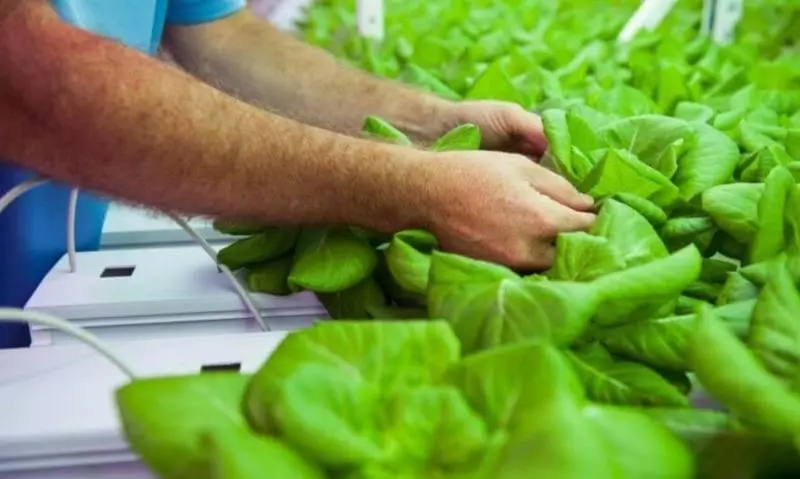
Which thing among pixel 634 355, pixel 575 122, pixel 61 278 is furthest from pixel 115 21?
pixel 634 355

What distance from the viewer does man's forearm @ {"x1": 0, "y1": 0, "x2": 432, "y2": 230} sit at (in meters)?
0.73

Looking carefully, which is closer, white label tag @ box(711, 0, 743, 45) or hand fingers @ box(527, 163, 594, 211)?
hand fingers @ box(527, 163, 594, 211)

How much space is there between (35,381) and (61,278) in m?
0.23

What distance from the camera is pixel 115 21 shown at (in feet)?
4.29

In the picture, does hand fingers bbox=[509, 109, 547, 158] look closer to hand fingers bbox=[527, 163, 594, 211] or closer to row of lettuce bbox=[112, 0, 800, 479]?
row of lettuce bbox=[112, 0, 800, 479]

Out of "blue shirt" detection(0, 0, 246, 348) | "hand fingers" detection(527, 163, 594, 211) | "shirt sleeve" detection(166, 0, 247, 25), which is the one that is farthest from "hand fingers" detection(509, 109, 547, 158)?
"shirt sleeve" detection(166, 0, 247, 25)

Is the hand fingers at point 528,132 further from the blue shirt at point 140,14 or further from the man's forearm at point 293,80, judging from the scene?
the blue shirt at point 140,14

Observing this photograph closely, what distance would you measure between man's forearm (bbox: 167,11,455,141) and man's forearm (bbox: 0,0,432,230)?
0.33m

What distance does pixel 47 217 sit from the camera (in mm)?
1216

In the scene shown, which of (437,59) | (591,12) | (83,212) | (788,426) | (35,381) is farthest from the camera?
(591,12)

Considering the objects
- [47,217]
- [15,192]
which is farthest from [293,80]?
[15,192]

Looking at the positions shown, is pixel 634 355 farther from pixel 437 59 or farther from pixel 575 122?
pixel 437 59

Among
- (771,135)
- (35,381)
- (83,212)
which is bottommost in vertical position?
(83,212)

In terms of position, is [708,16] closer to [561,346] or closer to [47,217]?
[47,217]
